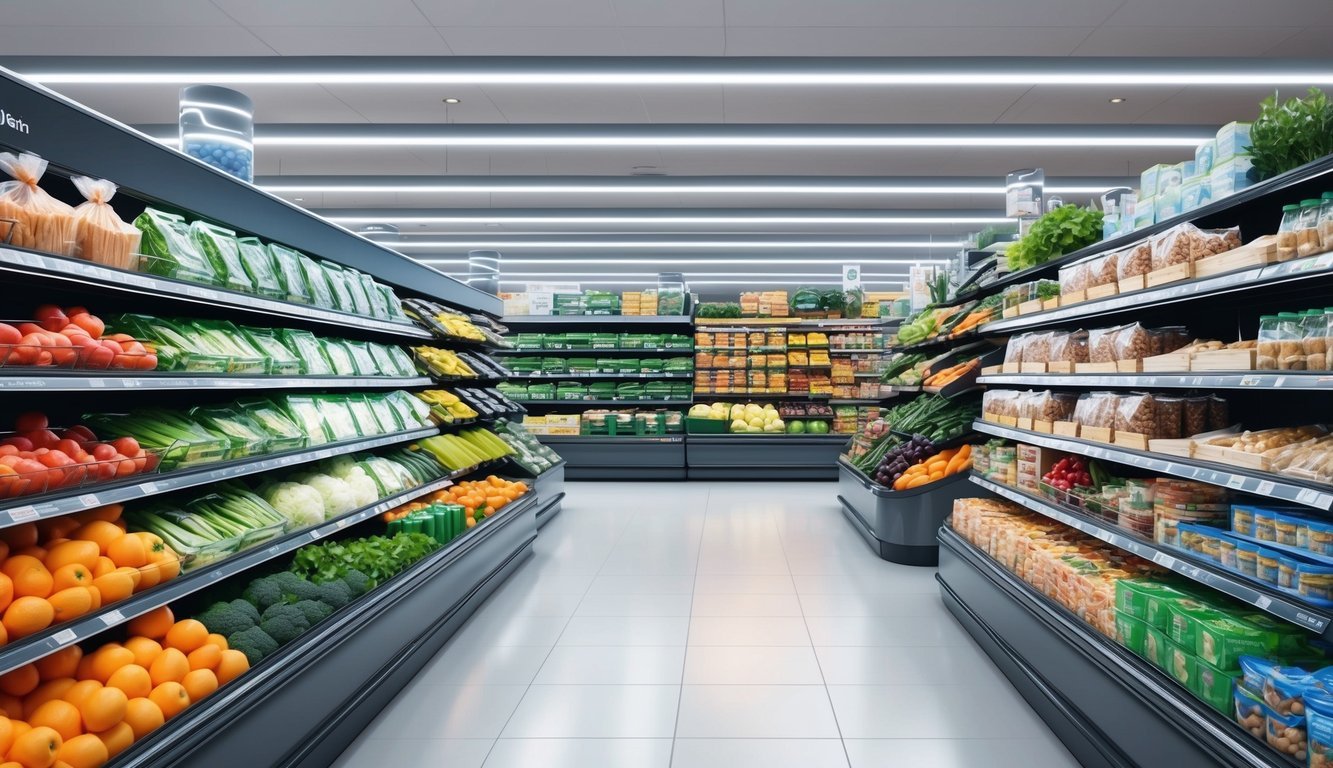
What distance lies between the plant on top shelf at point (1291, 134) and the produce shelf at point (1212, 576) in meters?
1.18

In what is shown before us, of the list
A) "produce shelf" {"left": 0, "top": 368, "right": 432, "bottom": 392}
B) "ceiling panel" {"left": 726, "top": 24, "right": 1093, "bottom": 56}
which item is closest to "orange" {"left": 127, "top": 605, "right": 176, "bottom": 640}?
"produce shelf" {"left": 0, "top": 368, "right": 432, "bottom": 392}

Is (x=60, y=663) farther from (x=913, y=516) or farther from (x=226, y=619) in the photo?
(x=913, y=516)

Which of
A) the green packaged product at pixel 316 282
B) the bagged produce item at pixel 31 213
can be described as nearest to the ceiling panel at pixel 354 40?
the green packaged product at pixel 316 282

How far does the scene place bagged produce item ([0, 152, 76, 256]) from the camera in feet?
6.12

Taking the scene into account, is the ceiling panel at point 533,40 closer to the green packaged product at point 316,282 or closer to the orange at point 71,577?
the green packaged product at point 316,282

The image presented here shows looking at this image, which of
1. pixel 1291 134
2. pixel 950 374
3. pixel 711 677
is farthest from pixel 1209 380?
pixel 950 374

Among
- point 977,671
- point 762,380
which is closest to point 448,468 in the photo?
A: point 977,671

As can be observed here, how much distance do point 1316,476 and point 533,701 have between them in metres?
2.66

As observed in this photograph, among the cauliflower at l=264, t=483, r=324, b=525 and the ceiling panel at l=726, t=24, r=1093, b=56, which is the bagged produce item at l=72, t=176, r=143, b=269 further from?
the ceiling panel at l=726, t=24, r=1093, b=56

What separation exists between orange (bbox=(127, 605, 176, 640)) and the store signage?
1346mm

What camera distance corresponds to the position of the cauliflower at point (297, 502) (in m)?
3.19

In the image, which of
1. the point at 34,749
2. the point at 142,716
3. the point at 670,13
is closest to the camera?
the point at 34,749

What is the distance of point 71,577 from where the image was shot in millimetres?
1935

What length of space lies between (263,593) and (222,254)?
4.10 ft
